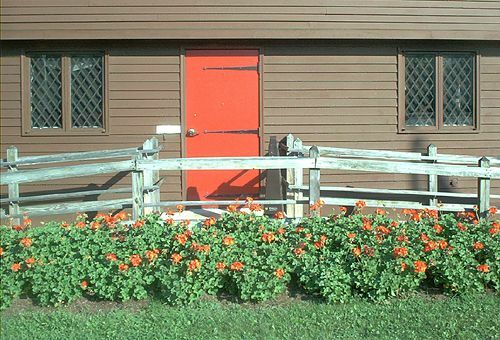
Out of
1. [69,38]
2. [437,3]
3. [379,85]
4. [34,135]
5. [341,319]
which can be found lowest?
[341,319]

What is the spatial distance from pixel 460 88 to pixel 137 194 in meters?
5.42

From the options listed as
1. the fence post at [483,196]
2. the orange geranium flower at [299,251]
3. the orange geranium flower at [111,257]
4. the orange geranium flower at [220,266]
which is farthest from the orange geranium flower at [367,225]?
the orange geranium flower at [111,257]

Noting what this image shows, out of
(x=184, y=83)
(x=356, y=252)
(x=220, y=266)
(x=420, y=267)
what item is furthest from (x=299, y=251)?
(x=184, y=83)

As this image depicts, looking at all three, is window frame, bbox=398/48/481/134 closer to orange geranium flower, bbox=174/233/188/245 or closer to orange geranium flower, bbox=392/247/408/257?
orange geranium flower, bbox=392/247/408/257

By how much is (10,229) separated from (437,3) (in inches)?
257

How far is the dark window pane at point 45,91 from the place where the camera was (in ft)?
28.9

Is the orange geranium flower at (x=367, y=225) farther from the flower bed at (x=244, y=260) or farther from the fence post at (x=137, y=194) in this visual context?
the fence post at (x=137, y=194)

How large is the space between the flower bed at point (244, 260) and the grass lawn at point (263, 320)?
0.12 metres

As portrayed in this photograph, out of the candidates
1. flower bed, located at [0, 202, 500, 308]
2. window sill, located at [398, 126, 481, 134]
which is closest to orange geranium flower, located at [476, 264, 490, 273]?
flower bed, located at [0, 202, 500, 308]

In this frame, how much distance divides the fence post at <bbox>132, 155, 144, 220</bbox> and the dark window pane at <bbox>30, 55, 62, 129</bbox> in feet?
9.82

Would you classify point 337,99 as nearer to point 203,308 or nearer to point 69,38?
point 69,38

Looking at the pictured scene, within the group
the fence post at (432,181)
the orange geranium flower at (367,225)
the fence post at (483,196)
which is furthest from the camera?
the fence post at (432,181)

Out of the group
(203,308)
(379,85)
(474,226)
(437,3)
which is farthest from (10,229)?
(437,3)

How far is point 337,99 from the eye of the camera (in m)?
8.95
